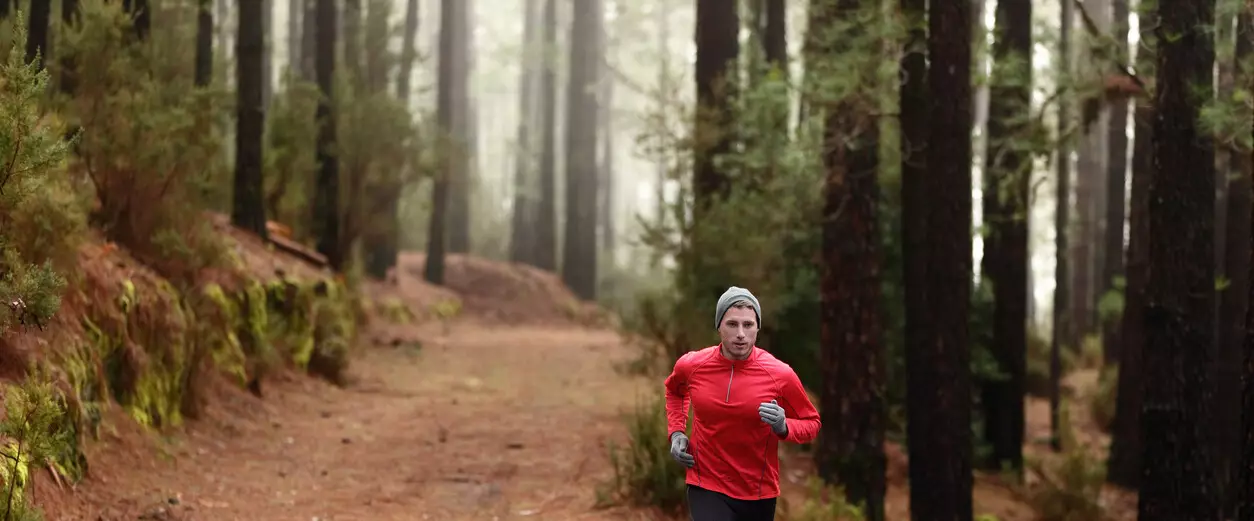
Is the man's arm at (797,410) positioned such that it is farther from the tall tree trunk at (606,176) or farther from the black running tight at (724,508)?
the tall tree trunk at (606,176)

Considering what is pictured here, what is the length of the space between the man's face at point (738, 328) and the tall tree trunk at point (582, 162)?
82.9 ft

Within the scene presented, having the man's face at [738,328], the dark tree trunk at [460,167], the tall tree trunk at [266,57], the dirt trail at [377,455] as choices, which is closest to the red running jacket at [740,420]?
the man's face at [738,328]

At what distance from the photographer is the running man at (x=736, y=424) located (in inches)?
159

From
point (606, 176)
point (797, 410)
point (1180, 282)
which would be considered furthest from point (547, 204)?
point (797, 410)

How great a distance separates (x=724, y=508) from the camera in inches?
163

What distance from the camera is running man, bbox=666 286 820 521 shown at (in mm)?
4051

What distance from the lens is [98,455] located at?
6609 millimetres

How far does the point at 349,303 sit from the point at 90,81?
6399 mm

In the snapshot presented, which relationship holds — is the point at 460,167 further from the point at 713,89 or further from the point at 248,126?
the point at 713,89

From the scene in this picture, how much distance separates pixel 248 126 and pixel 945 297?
26.6ft

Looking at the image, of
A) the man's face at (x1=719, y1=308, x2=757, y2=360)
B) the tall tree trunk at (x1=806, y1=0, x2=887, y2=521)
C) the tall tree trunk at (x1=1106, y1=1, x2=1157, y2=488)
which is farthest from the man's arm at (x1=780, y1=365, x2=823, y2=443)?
the tall tree trunk at (x1=1106, y1=1, x2=1157, y2=488)

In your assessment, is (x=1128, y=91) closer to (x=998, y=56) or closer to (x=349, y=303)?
(x=998, y=56)

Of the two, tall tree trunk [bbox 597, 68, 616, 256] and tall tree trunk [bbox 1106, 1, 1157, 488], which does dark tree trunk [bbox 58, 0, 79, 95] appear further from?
tall tree trunk [bbox 597, 68, 616, 256]

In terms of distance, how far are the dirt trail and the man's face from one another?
3400 millimetres
